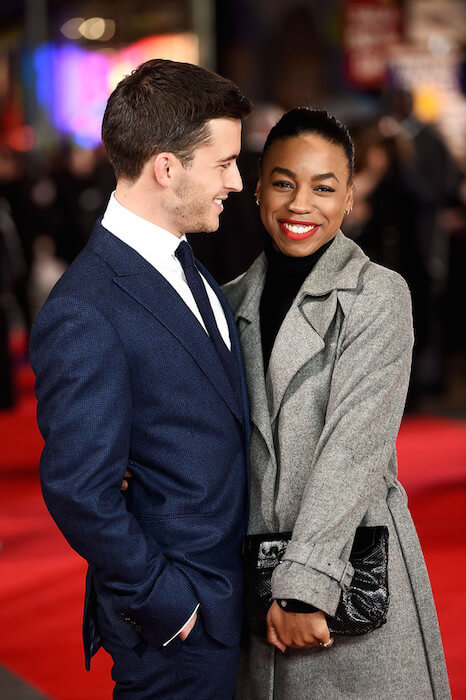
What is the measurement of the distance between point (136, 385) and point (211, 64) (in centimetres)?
1265

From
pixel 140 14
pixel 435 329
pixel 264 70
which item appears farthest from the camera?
pixel 140 14

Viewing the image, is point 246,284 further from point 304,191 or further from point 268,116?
point 268,116

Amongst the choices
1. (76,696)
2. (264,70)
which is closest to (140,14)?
(264,70)

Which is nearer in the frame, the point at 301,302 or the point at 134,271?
the point at 134,271

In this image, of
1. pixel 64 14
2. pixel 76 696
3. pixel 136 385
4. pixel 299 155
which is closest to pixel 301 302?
pixel 299 155

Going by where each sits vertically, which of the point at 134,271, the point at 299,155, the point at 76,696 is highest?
the point at 299,155

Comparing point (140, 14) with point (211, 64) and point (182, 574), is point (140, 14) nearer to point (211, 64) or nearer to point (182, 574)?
point (211, 64)

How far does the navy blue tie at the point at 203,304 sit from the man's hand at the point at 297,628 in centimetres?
43

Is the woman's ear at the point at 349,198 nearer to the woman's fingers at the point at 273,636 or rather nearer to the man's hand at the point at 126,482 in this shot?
the man's hand at the point at 126,482

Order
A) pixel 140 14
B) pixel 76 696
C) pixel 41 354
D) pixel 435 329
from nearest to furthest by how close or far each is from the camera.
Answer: pixel 41 354, pixel 76 696, pixel 435 329, pixel 140 14

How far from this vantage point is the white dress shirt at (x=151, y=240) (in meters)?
1.82

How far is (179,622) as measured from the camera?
5.61 feet

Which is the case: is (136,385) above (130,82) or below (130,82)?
below

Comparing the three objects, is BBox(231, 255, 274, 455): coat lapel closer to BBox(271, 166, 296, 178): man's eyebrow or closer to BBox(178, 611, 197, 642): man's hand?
BBox(271, 166, 296, 178): man's eyebrow
